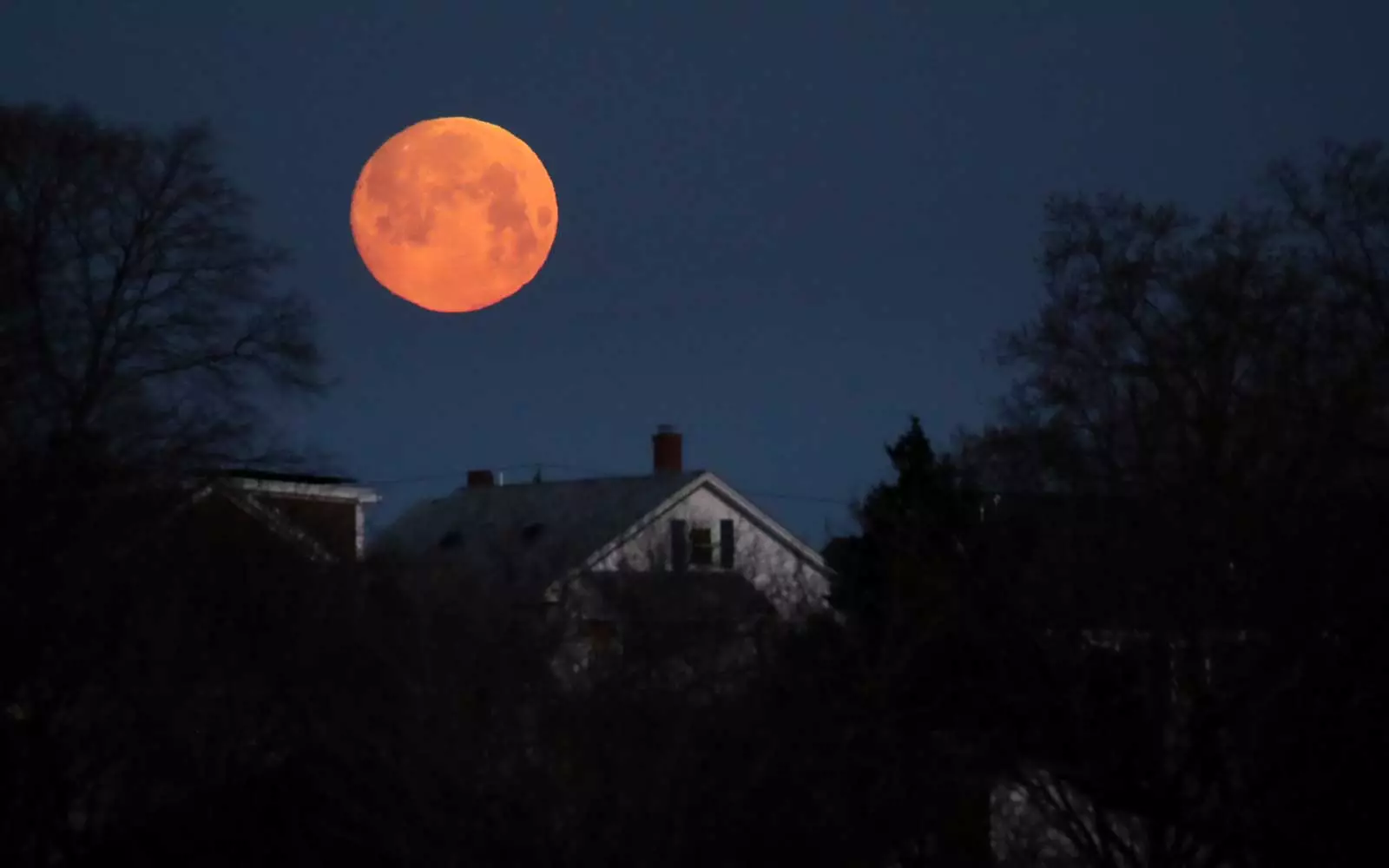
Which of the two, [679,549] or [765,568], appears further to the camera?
[765,568]

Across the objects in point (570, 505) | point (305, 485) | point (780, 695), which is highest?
point (570, 505)

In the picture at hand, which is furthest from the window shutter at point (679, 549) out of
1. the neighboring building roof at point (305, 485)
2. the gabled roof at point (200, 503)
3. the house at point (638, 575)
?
the neighboring building roof at point (305, 485)

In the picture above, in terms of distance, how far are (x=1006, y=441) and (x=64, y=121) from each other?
13.1m

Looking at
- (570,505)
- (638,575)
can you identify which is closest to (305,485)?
(570,505)

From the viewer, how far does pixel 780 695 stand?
30.6ft

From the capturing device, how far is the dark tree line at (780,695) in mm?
8852

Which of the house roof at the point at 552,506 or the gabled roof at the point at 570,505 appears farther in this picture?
the house roof at the point at 552,506

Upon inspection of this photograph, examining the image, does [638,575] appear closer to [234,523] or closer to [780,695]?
[780,695]

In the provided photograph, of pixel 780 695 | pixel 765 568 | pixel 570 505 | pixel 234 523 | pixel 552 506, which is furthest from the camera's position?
pixel 552 506

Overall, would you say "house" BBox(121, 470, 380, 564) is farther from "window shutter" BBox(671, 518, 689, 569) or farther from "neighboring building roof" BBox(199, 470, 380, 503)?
"neighboring building roof" BBox(199, 470, 380, 503)

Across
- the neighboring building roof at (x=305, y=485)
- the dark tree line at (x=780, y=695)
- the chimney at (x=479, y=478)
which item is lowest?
the dark tree line at (x=780, y=695)

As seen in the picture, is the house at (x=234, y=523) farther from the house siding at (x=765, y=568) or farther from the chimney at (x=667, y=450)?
the chimney at (x=667, y=450)

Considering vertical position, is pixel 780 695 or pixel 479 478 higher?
pixel 479 478

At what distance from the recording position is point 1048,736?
966 centimetres
